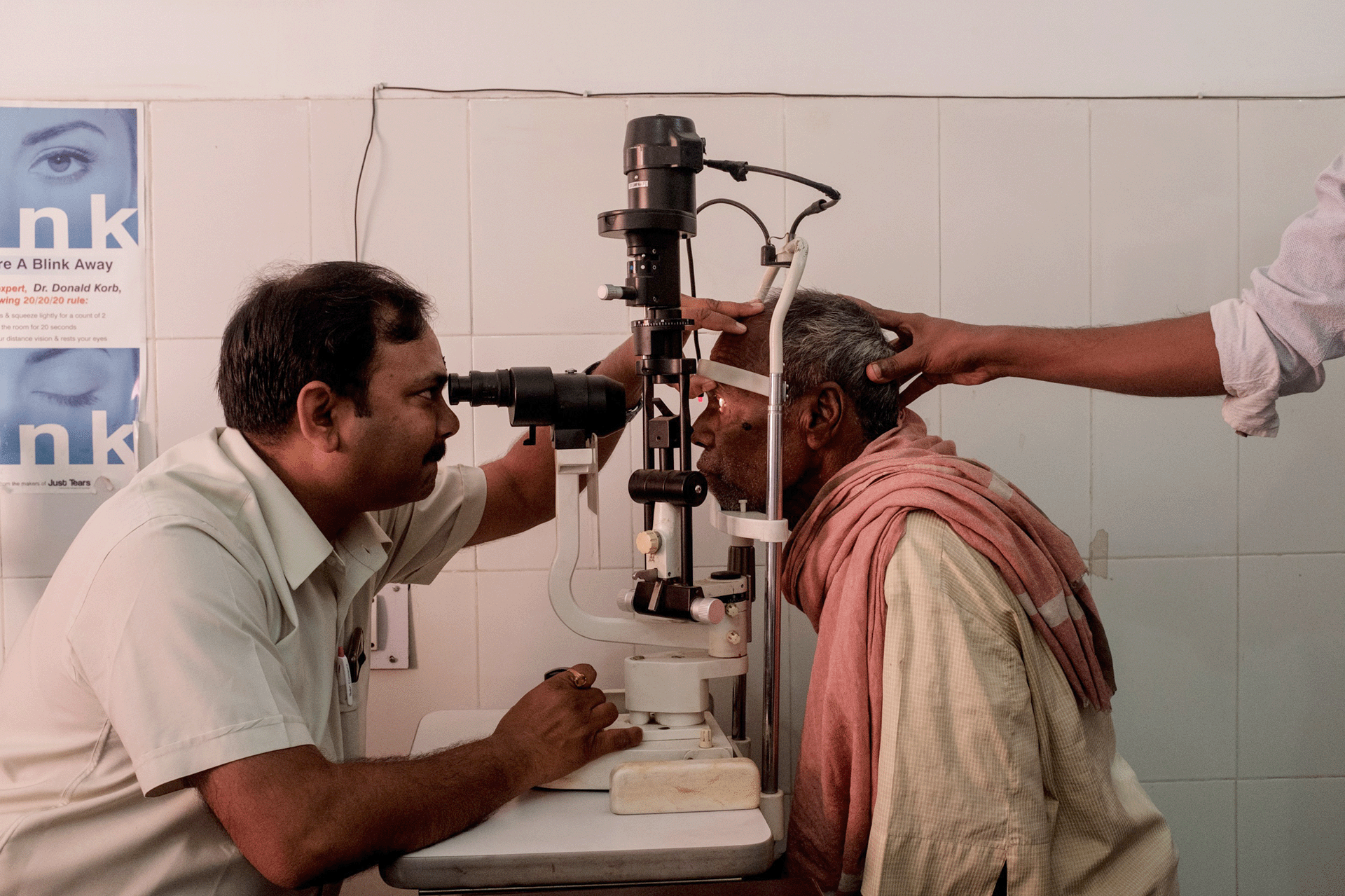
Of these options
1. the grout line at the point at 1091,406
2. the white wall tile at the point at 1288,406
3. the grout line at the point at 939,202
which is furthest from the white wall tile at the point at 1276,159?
the grout line at the point at 939,202

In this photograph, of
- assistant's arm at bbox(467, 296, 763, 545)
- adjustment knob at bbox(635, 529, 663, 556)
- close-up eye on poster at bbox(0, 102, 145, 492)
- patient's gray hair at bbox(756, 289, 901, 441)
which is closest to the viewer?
adjustment knob at bbox(635, 529, 663, 556)

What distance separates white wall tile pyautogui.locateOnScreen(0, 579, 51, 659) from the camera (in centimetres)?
192

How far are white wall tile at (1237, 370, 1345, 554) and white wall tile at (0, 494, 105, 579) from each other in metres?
2.22

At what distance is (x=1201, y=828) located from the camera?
2057 millimetres

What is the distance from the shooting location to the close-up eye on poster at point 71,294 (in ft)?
6.17

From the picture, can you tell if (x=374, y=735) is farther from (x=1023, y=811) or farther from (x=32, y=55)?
(x=32, y=55)

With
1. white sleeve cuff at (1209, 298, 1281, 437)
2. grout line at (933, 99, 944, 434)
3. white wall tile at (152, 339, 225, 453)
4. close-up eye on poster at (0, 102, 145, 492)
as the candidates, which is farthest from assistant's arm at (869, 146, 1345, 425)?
close-up eye on poster at (0, 102, 145, 492)

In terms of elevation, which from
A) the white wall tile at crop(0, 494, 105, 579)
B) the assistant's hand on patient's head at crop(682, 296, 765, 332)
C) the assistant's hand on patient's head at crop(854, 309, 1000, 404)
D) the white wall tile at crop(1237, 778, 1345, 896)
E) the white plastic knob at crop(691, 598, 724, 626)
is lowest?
the white wall tile at crop(1237, 778, 1345, 896)

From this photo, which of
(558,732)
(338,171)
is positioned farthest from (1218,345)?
(338,171)

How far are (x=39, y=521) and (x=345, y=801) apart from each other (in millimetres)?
1189

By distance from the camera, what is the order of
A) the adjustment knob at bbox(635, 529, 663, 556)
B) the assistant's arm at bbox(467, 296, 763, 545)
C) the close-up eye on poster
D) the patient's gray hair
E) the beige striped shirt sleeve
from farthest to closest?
the close-up eye on poster, the assistant's arm at bbox(467, 296, 763, 545), the patient's gray hair, the adjustment knob at bbox(635, 529, 663, 556), the beige striped shirt sleeve

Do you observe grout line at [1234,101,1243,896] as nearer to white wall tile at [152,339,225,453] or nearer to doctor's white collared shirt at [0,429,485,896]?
doctor's white collared shirt at [0,429,485,896]

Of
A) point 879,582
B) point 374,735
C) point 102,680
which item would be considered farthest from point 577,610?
point 374,735

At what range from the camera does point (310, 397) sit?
134cm
